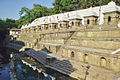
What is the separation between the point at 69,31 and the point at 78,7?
27.2 metres

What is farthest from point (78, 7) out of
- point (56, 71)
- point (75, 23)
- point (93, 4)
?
point (56, 71)

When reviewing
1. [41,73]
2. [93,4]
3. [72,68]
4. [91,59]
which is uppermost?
[93,4]

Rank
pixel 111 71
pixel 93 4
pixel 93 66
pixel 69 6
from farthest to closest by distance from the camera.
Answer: pixel 69 6 < pixel 93 4 < pixel 93 66 < pixel 111 71

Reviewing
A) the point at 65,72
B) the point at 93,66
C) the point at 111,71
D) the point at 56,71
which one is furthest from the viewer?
the point at 56,71

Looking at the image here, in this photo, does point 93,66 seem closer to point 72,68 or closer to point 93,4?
point 72,68

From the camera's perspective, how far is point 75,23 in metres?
24.2

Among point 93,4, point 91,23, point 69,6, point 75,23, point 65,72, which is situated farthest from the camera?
point 69,6

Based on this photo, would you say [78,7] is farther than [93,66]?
Yes

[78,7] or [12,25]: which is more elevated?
[78,7]

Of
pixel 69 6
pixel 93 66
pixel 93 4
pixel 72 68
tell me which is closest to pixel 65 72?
pixel 72 68

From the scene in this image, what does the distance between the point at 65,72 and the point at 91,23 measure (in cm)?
1040

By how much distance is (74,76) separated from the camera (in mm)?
13938

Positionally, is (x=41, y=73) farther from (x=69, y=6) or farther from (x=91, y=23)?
(x=69, y=6)

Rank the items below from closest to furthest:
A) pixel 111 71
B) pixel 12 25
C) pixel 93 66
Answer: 1. pixel 111 71
2. pixel 93 66
3. pixel 12 25
